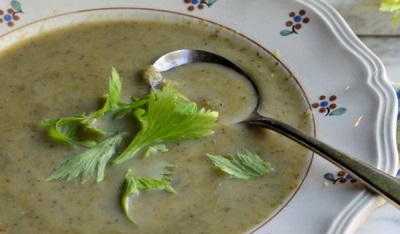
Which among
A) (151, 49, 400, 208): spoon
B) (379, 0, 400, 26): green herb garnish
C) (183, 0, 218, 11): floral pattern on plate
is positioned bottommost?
(151, 49, 400, 208): spoon

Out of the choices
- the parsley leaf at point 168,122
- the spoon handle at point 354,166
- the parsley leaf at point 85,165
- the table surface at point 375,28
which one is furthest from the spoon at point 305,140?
the table surface at point 375,28

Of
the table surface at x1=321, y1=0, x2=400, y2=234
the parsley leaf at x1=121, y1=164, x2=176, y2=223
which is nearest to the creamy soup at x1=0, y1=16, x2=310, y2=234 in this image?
the parsley leaf at x1=121, y1=164, x2=176, y2=223

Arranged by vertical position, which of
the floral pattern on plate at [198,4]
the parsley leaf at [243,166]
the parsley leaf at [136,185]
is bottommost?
the parsley leaf at [136,185]

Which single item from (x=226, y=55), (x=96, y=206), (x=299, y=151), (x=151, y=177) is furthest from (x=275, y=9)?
(x=96, y=206)

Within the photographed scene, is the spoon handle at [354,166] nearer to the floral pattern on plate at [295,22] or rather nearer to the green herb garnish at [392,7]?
the floral pattern on plate at [295,22]

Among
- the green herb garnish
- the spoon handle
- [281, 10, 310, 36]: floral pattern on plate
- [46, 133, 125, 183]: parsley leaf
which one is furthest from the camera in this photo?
the green herb garnish

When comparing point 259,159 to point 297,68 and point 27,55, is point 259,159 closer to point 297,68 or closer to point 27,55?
point 297,68

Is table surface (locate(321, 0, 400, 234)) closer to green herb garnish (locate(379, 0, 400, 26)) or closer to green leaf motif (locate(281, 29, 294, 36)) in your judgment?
green herb garnish (locate(379, 0, 400, 26))
